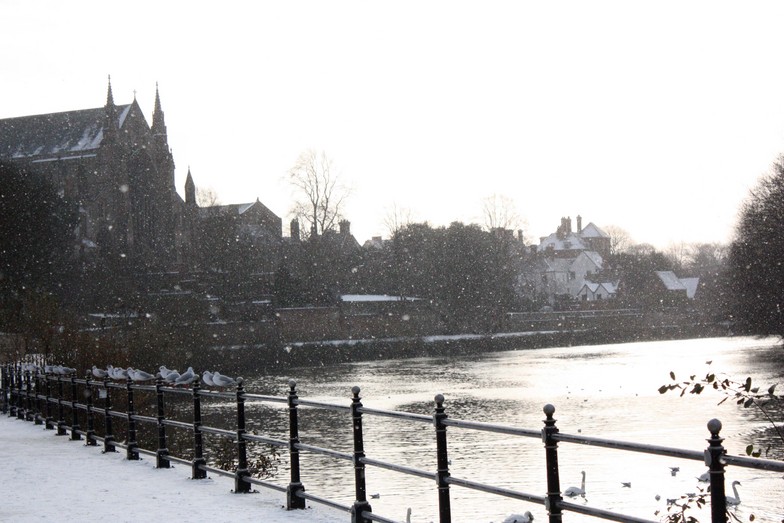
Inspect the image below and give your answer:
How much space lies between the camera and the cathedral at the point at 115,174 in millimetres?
72562

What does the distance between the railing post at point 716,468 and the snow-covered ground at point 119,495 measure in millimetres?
4180

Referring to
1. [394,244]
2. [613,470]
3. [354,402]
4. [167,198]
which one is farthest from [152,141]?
[354,402]

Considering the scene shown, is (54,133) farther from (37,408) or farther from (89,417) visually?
(89,417)

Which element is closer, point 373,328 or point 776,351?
point 776,351

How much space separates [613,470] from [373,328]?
53.2 m

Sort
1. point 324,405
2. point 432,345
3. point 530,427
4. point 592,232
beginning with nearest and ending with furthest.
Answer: point 324,405, point 530,427, point 432,345, point 592,232

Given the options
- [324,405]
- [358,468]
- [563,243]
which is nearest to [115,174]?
[324,405]

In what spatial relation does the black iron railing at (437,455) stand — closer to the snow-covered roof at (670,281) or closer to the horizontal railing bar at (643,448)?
the horizontal railing bar at (643,448)

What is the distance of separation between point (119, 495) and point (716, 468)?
687 centimetres

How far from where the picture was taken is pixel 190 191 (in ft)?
272

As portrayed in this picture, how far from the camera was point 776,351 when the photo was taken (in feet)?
164

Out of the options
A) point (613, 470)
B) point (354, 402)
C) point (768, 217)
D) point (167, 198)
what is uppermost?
point (167, 198)

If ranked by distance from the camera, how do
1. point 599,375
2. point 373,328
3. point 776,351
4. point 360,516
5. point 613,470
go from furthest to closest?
1. point 373,328
2. point 776,351
3. point 599,375
4. point 613,470
5. point 360,516

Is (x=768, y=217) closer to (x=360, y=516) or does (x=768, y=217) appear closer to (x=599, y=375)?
(x=599, y=375)
